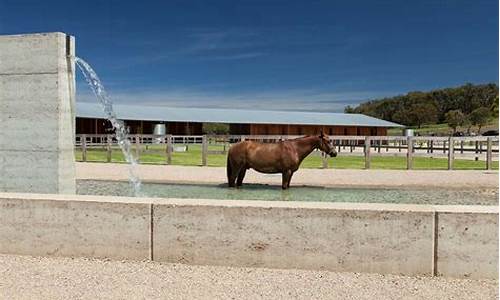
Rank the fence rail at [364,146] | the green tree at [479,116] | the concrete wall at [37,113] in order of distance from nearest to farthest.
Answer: the concrete wall at [37,113] → the fence rail at [364,146] → the green tree at [479,116]

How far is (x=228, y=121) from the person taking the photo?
5428cm

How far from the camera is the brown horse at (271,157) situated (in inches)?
434

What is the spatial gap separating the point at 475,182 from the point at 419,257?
1032 cm

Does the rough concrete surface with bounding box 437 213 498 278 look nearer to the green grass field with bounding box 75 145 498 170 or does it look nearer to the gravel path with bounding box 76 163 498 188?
the gravel path with bounding box 76 163 498 188

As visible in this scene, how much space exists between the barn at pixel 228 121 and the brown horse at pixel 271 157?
3490 cm

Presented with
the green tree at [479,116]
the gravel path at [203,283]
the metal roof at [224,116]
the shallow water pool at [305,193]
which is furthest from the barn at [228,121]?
the green tree at [479,116]

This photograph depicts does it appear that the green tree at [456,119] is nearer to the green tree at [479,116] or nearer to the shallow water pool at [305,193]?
the green tree at [479,116]

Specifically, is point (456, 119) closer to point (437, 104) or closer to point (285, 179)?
point (437, 104)

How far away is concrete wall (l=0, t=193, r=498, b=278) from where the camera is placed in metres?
4.64

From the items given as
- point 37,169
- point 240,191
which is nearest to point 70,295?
point 37,169

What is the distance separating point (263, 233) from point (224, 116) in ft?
174

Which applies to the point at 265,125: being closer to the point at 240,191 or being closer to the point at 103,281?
the point at 240,191

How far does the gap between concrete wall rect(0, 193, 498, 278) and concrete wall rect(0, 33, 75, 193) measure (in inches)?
103

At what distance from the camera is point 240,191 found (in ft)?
35.3
